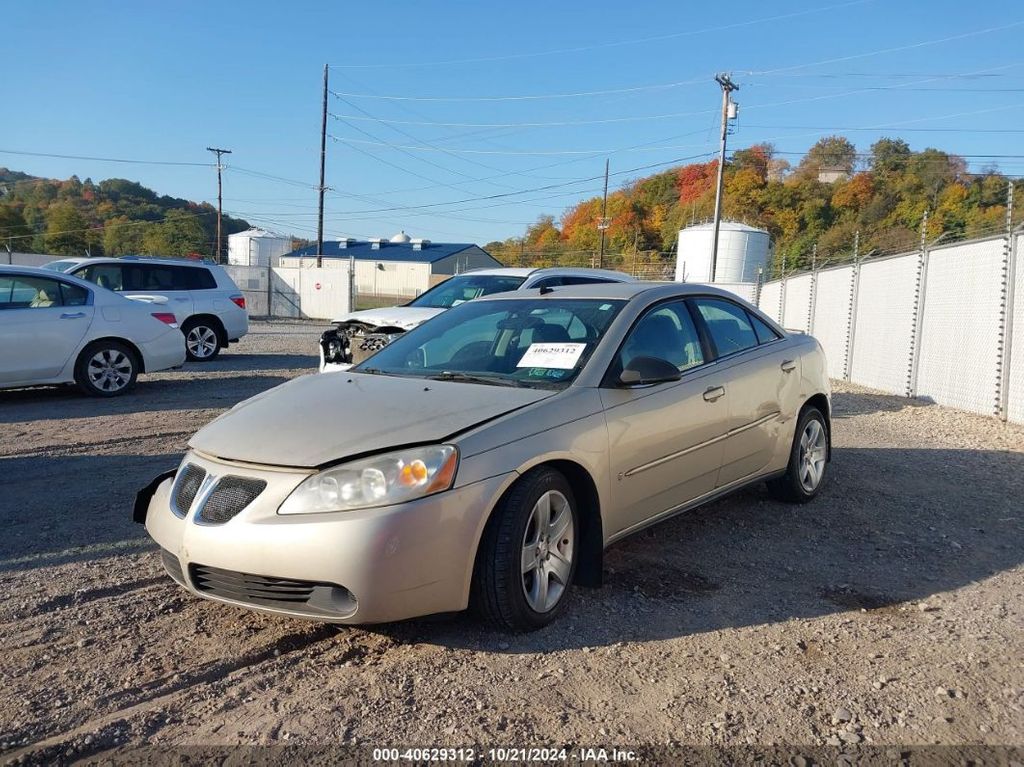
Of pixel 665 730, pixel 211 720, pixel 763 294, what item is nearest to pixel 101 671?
pixel 211 720

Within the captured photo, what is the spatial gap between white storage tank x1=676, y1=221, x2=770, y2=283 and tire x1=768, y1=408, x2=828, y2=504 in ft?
147

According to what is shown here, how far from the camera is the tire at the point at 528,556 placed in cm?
333

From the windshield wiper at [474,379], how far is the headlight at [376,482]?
860 millimetres

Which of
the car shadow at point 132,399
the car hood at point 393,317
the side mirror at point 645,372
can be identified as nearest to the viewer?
the side mirror at point 645,372

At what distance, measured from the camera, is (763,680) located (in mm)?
3199

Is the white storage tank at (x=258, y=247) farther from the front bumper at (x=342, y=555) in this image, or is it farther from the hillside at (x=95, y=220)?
the front bumper at (x=342, y=555)

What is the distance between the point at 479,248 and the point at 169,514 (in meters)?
78.9

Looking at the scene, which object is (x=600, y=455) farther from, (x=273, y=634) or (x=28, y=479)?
(x=28, y=479)

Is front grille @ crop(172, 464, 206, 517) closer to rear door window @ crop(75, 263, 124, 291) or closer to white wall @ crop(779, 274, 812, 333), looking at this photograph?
rear door window @ crop(75, 263, 124, 291)

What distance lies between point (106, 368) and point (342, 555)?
319 inches

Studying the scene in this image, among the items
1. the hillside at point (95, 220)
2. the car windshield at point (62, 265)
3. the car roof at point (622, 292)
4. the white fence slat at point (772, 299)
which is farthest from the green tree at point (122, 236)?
the car roof at point (622, 292)

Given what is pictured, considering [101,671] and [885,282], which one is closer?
[101,671]

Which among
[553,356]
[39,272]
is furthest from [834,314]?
[39,272]

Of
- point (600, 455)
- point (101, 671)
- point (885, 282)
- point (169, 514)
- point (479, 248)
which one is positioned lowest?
point (101, 671)
